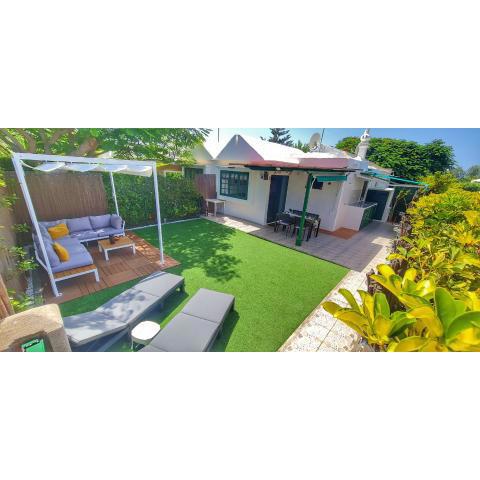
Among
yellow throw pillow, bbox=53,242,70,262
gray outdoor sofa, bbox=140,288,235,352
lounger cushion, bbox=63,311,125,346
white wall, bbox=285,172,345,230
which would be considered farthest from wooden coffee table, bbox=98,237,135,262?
white wall, bbox=285,172,345,230

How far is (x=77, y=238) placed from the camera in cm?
714

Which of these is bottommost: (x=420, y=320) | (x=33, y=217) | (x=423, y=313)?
(x=33, y=217)

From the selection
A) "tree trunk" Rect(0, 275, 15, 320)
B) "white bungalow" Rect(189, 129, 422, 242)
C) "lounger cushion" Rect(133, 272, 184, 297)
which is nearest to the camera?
"tree trunk" Rect(0, 275, 15, 320)

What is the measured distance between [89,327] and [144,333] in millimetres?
919

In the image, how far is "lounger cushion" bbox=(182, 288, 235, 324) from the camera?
3.83 m

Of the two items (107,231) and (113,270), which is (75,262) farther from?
(107,231)

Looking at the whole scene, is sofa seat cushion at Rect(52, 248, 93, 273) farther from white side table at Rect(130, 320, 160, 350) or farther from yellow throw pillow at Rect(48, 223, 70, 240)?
white side table at Rect(130, 320, 160, 350)

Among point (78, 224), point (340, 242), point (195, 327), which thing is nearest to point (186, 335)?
point (195, 327)

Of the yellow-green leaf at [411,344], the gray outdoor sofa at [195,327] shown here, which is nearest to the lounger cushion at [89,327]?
the gray outdoor sofa at [195,327]

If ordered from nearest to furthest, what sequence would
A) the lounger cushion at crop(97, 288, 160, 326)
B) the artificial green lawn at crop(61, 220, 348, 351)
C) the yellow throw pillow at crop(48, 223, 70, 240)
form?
the lounger cushion at crop(97, 288, 160, 326), the artificial green lawn at crop(61, 220, 348, 351), the yellow throw pillow at crop(48, 223, 70, 240)

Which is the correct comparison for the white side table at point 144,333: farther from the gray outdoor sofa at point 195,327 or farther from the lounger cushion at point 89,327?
the lounger cushion at point 89,327

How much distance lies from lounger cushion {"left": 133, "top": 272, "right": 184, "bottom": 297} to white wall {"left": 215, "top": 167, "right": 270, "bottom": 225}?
7.52 meters
